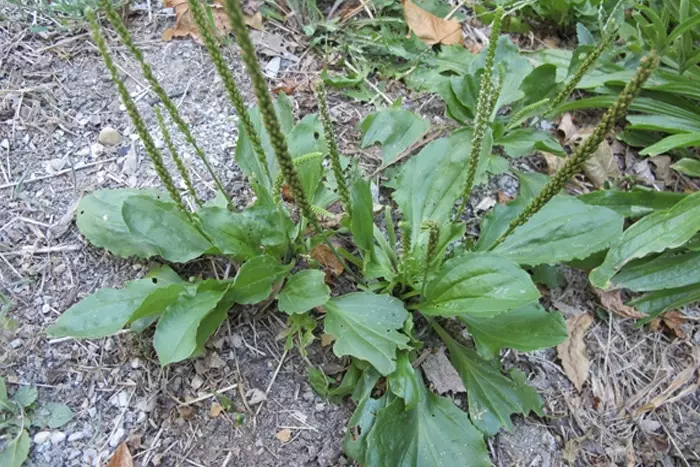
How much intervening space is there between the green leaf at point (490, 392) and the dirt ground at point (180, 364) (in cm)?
11

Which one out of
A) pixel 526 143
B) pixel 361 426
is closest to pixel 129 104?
pixel 361 426

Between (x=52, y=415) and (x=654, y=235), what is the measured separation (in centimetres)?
245

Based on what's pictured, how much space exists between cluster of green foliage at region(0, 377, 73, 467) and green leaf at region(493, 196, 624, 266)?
5.69ft

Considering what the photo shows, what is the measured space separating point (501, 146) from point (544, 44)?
3.03 ft

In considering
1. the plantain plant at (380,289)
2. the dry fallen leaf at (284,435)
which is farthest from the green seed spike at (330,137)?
the dry fallen leaf at (284,435)

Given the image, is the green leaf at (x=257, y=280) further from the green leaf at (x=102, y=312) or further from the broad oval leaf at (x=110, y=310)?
the green leaf at (x=102, y=312)

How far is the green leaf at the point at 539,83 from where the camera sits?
290cm

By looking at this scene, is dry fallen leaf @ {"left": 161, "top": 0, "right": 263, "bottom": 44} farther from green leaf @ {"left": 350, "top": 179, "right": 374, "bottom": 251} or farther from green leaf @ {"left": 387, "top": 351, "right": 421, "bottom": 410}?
green leaf @ {"left": 387, "top": 351, "right": 421, "bottom": 410}

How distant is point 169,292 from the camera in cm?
209

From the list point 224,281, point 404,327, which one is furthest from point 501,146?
point 224,281

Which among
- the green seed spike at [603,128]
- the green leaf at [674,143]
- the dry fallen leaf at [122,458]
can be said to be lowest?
the dry fallen leaf at [122,458]

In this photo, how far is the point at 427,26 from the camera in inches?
130

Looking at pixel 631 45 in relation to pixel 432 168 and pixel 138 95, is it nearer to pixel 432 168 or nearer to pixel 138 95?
pixel 432 168

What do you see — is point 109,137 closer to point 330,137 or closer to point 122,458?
point 330,137
